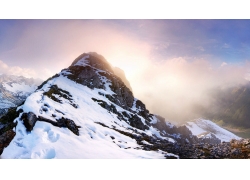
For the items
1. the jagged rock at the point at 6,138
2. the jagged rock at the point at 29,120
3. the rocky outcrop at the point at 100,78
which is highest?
the rocky outcrop at the point at 100,78

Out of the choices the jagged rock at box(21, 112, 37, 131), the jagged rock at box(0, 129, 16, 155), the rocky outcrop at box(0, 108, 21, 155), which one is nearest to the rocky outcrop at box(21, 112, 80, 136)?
the jagged rock at box(21, 112, 37, 131)

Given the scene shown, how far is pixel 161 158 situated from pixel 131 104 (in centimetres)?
5038

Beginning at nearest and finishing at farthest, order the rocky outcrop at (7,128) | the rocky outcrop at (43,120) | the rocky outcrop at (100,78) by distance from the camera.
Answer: the rocky outcrop at (7,128), the rocky outcrop at (43,120), the rocky outcrop at (100,78)

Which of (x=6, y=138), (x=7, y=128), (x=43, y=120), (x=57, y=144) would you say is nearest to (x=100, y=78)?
(x=43, y=120)

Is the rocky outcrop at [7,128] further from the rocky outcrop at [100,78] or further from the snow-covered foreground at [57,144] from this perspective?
the rocky outcrop at [100,78]

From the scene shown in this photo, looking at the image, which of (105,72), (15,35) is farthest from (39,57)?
(105,72)

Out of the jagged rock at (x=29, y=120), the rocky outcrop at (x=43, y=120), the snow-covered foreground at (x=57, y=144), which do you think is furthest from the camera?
the rocky outcrop at (x=43, y=120)

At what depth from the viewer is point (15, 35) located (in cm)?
2481

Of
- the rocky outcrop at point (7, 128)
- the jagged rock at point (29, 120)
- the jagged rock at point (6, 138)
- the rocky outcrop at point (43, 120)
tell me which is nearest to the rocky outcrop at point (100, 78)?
the rocky outcrop at point (43, 120)

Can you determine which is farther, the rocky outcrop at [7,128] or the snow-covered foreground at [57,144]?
the rocky outcrop at [7,128]

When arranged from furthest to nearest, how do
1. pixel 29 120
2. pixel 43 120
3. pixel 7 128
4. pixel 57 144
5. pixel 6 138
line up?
1. pixel 43 120
2. pixel 29 120
3. pixel 7 128
4. pixel 57 144
5. pixel 6 138

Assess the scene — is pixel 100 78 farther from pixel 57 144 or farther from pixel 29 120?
pixel 57 144

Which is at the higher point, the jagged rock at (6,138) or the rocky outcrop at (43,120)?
the rocky outcrop at (43,120)
